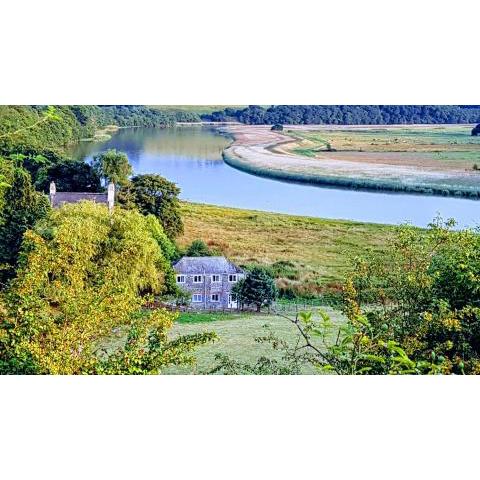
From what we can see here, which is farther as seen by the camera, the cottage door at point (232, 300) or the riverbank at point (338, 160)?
the riverbank at point (338, 160)

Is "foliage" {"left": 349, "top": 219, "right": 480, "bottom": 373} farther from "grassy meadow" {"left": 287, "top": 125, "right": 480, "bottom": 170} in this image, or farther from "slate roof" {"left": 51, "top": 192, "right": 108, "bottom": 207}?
"slate roof" {"left": 51, "top": 192, "right": 108, "bottom": 207}

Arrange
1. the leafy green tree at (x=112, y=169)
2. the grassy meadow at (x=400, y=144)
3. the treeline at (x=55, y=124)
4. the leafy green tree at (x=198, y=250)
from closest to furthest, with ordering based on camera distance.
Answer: the treeline at (x=55, y=124)
the leafy green tree at (x=198, y=250)
the leafy green tree at (x=112, y=169)
the grassy meadow at (x=400, y=144)

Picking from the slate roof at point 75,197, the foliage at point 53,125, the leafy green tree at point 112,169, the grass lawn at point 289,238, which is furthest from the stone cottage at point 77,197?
the grass lawn at point 289,238

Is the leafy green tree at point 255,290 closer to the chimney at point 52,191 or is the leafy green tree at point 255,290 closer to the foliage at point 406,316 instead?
the foliage at point 406,316

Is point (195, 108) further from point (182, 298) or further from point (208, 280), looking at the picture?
point (182, 298)

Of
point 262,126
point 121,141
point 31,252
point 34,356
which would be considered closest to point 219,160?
point 262,126

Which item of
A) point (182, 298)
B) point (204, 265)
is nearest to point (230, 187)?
point (204, 265)

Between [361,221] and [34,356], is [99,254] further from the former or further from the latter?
[361,221]
